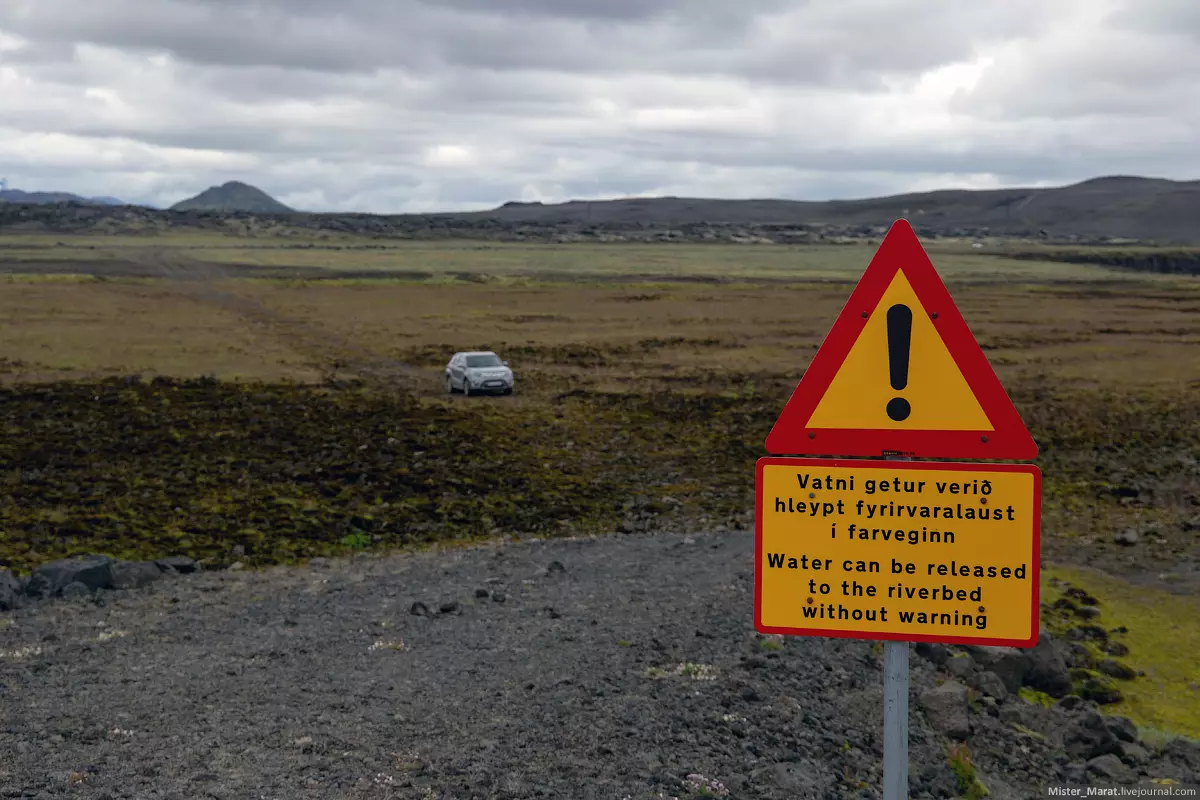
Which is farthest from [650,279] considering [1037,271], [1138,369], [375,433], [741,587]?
[741,587]

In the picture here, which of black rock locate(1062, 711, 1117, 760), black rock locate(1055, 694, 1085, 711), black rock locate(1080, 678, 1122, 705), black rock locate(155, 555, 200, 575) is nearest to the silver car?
black rock locate(155, 555, 200, 575)

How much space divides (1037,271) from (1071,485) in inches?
3682

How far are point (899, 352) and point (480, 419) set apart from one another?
81.5ft

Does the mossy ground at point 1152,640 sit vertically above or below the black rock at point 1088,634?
below

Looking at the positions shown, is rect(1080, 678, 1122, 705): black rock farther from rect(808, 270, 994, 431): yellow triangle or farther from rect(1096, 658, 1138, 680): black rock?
rect(808, 270, 994, 431): yellow triangle

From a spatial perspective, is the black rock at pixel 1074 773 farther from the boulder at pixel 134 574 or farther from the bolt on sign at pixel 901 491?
the boulder at pixel 134 574

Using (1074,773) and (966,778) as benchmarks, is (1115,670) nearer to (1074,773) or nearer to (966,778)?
(1074,773)

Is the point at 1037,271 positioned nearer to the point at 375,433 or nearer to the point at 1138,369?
the point at 1138,369

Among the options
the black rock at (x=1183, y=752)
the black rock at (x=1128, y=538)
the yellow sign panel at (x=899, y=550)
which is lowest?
the black rock at (x=1128, y=538)

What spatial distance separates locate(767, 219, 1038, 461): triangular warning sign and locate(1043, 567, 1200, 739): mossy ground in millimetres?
8794

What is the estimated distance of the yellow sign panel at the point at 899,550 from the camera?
12.3 ft

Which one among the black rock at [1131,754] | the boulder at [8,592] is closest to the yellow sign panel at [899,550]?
the black rock at [1131,754]

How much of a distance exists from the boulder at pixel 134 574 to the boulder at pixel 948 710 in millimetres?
8130

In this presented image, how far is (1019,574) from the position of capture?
3.74 m
